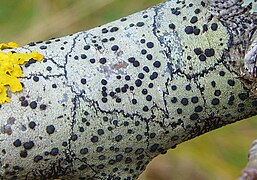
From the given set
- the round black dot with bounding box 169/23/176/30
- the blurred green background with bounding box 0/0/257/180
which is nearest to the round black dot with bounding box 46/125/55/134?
the round black dot with bounding box 169/23/176/30

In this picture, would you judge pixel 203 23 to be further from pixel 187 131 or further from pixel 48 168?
pixel 48 168

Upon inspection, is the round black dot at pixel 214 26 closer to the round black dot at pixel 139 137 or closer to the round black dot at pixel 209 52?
the round black dot at pixel 209 52

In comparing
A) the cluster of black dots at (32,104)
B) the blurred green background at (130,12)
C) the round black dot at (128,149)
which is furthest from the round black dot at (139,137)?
the blurred green background at (130,12)

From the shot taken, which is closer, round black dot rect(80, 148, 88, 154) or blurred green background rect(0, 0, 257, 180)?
round black dot rect(80, 148, 88, 154)

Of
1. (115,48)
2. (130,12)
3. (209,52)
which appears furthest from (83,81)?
(130,12)

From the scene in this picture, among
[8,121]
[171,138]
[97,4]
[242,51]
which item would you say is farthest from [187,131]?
[97,4]

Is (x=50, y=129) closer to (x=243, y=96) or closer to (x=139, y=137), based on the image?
(x=139, y=137)

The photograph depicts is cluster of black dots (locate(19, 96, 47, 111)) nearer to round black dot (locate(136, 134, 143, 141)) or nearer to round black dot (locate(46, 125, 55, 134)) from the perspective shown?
round black dot (locate(46, 125, 55, 134))
